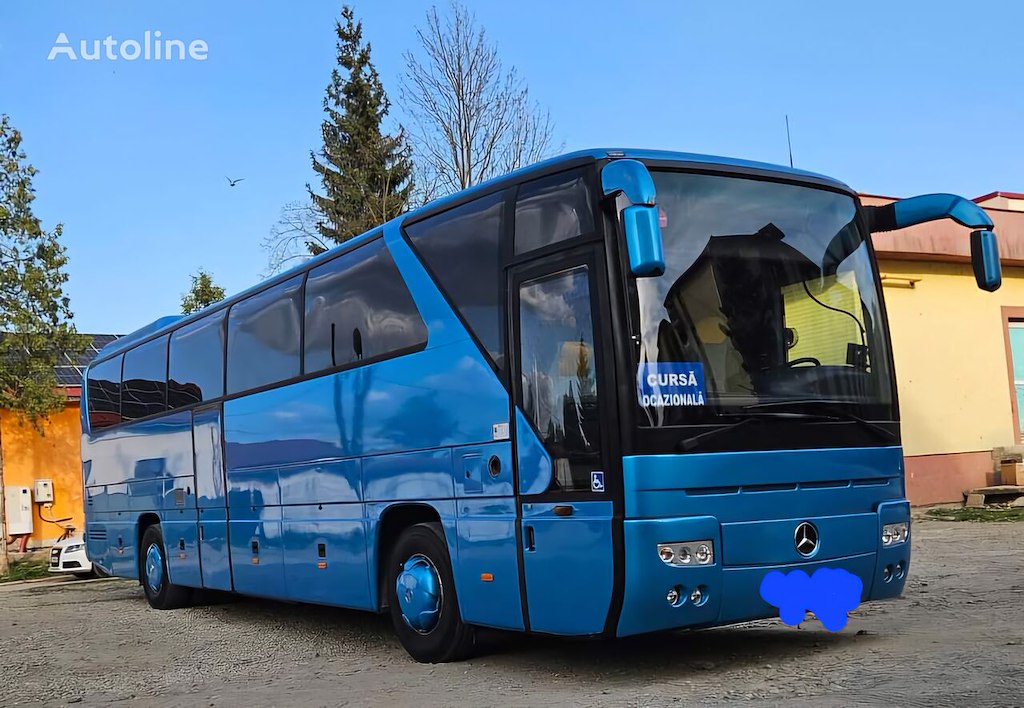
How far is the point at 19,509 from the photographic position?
23.0 meters

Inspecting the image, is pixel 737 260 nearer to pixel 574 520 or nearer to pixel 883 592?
pixel 574 520

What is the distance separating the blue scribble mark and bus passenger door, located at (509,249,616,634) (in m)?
1.08

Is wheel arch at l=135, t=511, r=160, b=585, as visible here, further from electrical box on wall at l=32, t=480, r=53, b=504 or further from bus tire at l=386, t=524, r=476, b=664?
electrical box on wall at l=32, t=480, r=53, b=504

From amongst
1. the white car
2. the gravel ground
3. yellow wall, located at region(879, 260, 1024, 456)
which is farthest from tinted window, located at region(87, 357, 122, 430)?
yellow wall, located at region(879, 260, 1024, 456)

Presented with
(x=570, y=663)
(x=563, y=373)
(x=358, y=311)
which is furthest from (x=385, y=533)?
(x=563, y=373)

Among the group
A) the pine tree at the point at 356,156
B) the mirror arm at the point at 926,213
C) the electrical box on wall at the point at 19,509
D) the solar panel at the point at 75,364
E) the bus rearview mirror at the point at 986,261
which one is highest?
the pine tree at the point at 356,156

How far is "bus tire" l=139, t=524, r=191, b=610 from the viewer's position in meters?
13.8

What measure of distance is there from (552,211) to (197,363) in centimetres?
687

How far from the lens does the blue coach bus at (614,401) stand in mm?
6500

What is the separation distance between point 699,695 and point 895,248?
14300 mm

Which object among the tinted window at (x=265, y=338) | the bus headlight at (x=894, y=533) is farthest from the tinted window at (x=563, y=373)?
the tinted window at (x=265, y=338)

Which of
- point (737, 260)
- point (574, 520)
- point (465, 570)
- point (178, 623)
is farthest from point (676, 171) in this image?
point (178, 623)

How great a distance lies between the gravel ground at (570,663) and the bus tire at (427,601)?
0.15 metres

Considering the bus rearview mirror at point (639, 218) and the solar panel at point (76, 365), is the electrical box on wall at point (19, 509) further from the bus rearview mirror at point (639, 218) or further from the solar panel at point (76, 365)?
the bus rearview mirror at point (639, 218)
